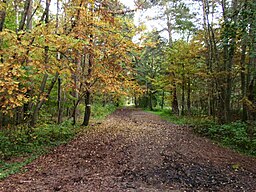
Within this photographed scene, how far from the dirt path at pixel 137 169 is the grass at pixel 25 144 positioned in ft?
1.11

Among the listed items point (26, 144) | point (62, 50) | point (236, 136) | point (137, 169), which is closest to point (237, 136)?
point (236, 136)

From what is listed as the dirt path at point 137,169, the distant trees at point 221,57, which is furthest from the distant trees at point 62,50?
the distant trees at point 221,57

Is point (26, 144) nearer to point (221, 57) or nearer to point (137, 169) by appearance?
point (137, 169)

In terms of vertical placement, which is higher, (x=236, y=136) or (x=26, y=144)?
(x=236, y=136)

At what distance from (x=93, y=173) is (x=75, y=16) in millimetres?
5713

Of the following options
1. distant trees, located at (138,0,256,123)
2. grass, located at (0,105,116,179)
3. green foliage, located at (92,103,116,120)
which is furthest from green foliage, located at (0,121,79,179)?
green foliage, located at (92,103,116,120)

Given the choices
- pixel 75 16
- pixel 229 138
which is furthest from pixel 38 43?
pixel 229 138

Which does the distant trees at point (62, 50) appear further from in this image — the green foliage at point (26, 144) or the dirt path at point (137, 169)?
the dirt path at point (137, 169)

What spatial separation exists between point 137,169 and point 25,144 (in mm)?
4047

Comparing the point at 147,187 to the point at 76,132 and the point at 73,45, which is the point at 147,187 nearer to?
the point at 73,45

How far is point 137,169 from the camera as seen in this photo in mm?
5270

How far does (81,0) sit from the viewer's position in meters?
7.77

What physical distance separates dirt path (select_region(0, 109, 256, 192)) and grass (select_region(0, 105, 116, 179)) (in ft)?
1.11

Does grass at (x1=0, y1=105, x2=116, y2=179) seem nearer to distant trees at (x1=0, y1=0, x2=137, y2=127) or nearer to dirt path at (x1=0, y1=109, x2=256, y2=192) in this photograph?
dirt path at (x1=0, y1=109, x2=256, y2=192)
